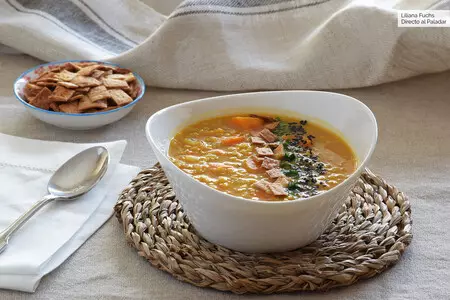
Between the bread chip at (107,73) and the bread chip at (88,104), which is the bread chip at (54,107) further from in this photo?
the bread chip at (107,73)

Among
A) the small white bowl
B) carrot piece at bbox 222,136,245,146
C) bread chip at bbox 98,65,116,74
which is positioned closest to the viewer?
carrot piece at bbox 222,136,245,146

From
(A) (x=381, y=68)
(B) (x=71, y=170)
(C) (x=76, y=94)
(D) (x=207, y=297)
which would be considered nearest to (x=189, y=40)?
(C) (x=76, y=94)

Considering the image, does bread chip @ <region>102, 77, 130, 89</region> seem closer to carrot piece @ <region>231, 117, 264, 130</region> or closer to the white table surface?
the white table surface

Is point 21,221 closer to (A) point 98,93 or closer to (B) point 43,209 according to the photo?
(B) point 43,209

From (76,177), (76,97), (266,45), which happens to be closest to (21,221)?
(76,177)

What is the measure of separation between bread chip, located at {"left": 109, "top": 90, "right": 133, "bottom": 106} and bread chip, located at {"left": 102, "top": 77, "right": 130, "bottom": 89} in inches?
0.8

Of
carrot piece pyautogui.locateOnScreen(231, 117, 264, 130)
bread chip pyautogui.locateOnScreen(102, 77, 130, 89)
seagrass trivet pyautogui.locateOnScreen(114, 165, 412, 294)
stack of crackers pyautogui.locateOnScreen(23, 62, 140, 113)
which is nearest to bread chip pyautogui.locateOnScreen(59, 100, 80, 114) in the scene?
stack of crackers pyautogui.locateOnScreen(23, 62, 140, 113)

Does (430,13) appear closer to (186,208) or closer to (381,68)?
(381,68)

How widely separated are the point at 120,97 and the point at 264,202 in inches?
32.1

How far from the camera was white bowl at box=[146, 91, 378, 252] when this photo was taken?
110 cm

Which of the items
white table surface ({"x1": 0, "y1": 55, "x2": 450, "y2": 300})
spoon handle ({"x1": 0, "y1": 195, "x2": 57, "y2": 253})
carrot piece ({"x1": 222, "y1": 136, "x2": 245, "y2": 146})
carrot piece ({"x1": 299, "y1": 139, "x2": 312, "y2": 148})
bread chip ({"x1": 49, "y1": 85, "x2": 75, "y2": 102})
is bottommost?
white table surface ({"x1": 0, "y1": 55, "x2": 450, "y2": 300})

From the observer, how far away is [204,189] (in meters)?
1.11

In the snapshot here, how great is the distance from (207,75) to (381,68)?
0.49m

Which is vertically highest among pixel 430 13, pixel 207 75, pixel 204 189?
pixel 204 189
